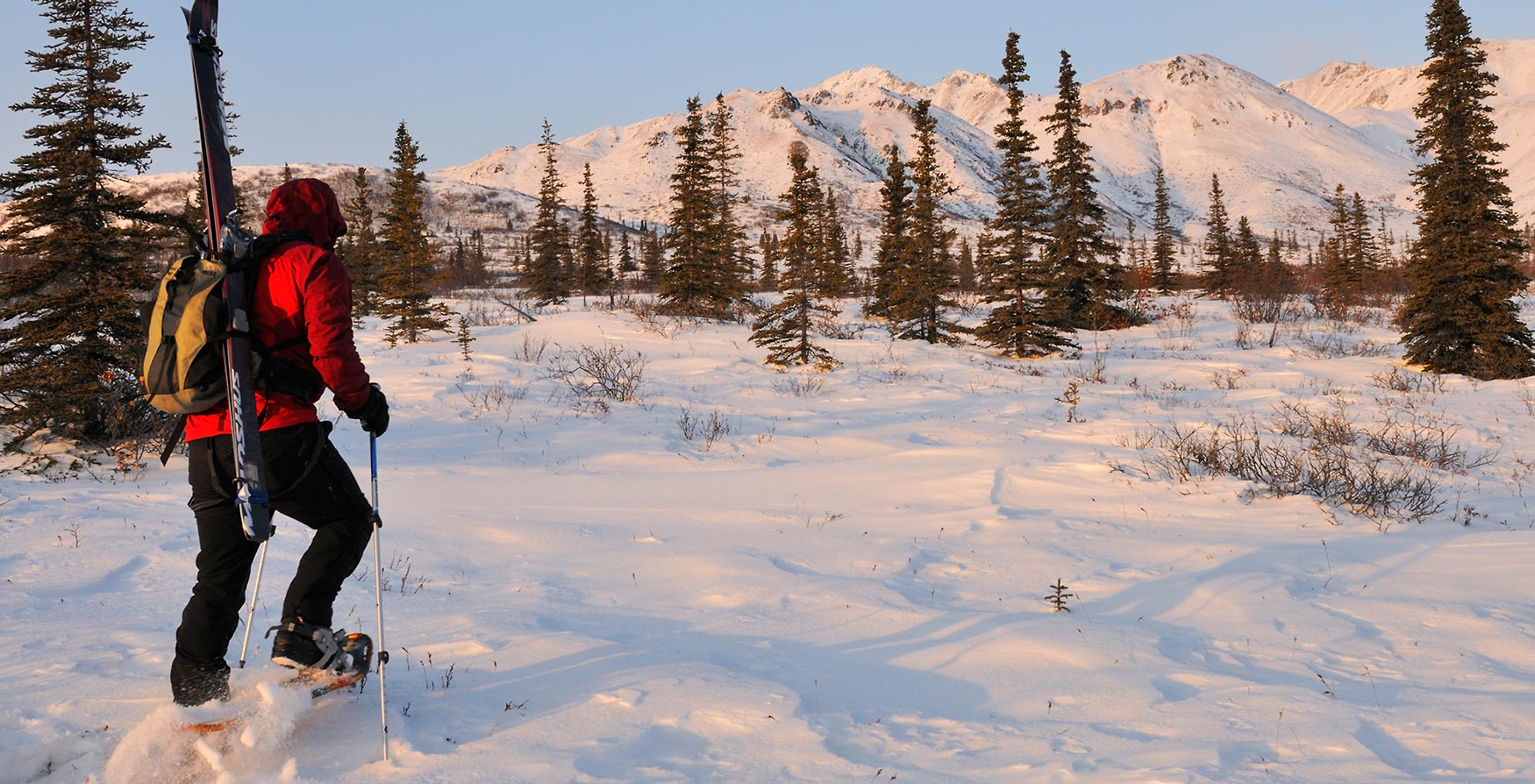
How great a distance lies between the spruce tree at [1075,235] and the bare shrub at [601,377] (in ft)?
51.4

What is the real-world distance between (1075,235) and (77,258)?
24.9 meters

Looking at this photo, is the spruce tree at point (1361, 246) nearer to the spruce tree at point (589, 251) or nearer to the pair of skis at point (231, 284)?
the spruce tree at point (589, 251)

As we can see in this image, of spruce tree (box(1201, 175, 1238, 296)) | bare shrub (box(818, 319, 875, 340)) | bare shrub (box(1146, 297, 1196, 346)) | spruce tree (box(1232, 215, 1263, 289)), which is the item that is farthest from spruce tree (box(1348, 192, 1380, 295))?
bare shrub (box(818, 319, 875, 340))

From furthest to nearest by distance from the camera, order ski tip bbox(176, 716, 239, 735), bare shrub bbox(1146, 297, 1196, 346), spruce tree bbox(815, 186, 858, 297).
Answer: spruce tree bbox(815, 186, 858, 297) → bare shrub bbox(1146, 297, 1196, 346) → ski tip bbox(176, 716, 239, 735)

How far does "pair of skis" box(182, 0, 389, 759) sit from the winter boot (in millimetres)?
105

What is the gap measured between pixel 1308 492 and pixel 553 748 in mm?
7775

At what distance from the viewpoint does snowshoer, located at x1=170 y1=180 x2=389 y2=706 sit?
2980mm

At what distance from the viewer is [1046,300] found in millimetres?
21609

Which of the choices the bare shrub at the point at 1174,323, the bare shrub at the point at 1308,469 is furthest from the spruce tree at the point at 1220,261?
the bare shrub at the point at 1308,469

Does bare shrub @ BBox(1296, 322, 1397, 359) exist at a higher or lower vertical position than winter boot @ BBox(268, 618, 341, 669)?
higher

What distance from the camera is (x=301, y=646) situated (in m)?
3.15

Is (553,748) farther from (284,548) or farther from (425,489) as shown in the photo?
(425,489)

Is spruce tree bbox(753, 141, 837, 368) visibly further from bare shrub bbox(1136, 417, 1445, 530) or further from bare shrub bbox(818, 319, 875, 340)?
bare shrub bbox(1136, 417, 1445, 530)

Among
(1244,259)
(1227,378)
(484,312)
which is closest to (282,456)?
(1227,378)
